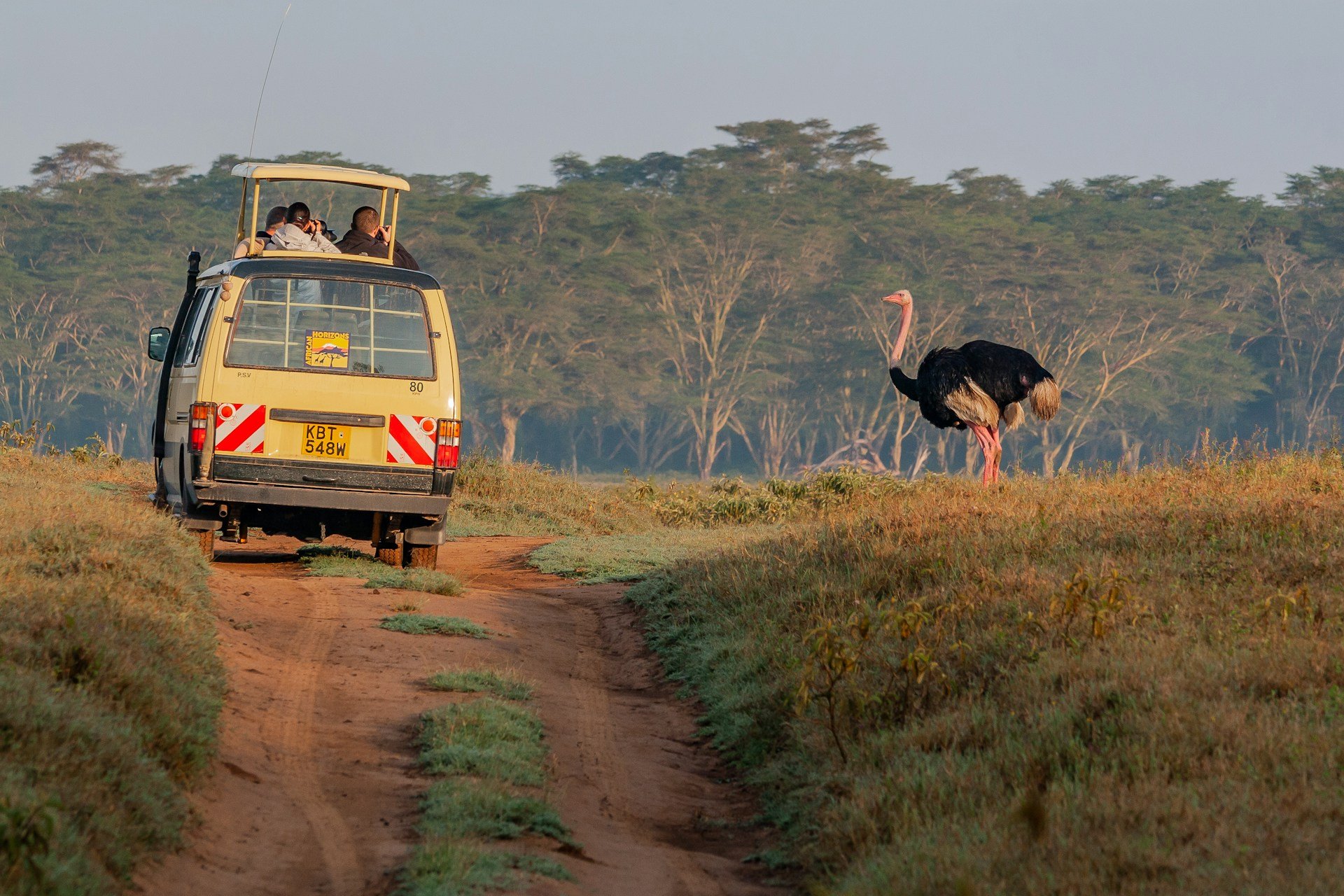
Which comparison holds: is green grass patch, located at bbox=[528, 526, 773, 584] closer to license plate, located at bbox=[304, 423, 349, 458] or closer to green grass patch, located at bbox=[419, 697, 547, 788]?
license plate, located at bbox=[304, 423, 349, 458]

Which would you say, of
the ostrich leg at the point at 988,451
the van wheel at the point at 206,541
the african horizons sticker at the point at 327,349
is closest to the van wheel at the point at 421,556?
the van wheel at the point at 206,541

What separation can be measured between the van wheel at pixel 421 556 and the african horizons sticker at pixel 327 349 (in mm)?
1718

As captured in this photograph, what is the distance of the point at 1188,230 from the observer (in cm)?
4775

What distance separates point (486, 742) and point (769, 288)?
140 ft

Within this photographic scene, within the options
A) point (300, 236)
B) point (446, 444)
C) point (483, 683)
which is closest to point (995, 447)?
point (446, 444)

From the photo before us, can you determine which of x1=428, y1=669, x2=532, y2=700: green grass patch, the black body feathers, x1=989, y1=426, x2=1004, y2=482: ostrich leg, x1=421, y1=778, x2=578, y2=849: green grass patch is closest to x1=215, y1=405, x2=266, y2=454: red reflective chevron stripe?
x1=428, y1=669, x2=532, y2=700: green grass patch

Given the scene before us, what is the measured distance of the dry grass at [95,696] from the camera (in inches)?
164

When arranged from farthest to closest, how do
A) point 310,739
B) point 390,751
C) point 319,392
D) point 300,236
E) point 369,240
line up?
point 369,240
point 300,236
point 319,392
point 310,739
point 390,751

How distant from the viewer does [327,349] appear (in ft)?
32.0

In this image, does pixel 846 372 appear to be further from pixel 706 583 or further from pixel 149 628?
pixel 149 628

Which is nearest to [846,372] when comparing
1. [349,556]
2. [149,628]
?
[349,556]

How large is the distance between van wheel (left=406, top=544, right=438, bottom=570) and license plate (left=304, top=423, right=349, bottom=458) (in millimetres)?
1378

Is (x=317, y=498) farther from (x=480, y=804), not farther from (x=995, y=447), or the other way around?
(x=995, y=447)

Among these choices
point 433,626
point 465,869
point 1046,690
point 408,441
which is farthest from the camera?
point 408,441
